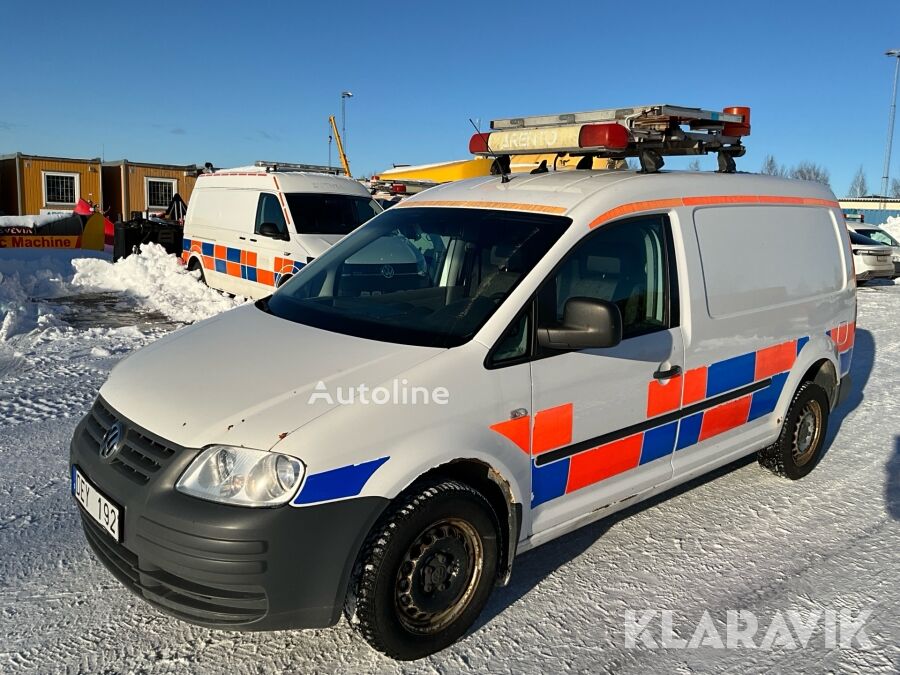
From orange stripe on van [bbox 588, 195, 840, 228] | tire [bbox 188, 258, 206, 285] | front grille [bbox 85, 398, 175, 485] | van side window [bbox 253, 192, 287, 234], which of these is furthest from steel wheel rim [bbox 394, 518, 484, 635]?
tire [bbox 188, 258, 206, 285]

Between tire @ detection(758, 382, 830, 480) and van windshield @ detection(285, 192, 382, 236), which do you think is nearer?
tire @ detection(758, 382, 830, 480)

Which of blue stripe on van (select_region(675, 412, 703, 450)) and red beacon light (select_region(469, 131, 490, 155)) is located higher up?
red beacon light (select_region(469, 131, 490, 155))

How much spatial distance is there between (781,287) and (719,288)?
2.31 feet

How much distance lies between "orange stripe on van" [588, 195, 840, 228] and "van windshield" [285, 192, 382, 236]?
5934 mm

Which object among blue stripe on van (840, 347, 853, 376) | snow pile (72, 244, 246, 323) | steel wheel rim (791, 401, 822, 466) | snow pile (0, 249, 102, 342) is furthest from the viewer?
snow pile (72, 244, 246, 323)

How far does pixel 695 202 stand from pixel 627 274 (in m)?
0.67

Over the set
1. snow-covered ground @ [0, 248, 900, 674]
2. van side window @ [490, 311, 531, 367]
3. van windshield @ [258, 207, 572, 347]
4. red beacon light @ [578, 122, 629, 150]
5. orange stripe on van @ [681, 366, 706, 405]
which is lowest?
snow-covered ground @ [0, 248, 900, 674]

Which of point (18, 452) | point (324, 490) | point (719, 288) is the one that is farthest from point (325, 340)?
point (18, 452)

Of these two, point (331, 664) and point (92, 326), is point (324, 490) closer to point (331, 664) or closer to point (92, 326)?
point (331, 664)

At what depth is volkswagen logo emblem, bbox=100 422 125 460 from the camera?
269cm

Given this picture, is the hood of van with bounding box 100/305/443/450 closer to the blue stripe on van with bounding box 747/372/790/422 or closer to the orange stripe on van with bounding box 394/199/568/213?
the orange stripe on van with bounding box 394/199/568/213

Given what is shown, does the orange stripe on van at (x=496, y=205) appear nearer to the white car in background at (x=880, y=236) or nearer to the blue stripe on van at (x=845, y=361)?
the blue stripe on van at (x=845, y=361)

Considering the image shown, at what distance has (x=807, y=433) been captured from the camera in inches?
190

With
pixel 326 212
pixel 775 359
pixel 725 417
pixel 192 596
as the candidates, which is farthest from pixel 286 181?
pixel 192 596
